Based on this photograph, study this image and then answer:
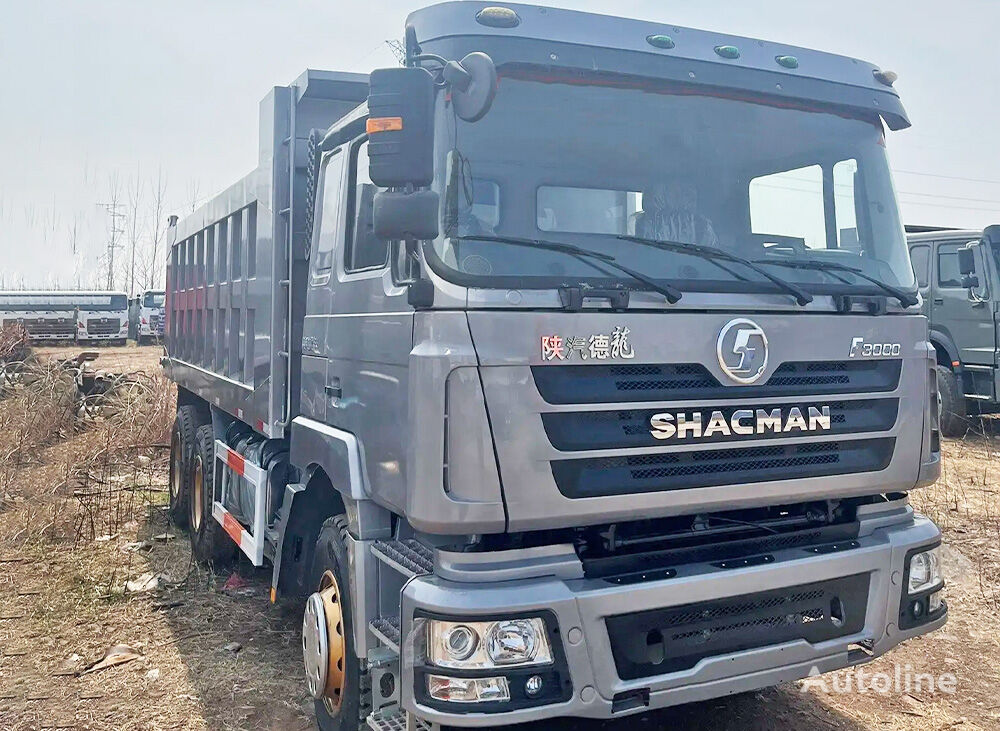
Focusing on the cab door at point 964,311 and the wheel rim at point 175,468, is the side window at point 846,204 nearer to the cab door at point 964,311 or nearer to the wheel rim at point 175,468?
the wheel rim at point 175,468

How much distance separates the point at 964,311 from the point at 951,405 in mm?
1167

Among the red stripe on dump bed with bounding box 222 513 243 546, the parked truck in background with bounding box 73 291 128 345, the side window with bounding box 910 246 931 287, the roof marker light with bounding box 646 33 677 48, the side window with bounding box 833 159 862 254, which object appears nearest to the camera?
the roof marker light with bounding box 646 33 677 48

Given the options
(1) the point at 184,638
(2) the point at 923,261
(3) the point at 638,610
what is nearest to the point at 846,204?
(3) the point at 638,610

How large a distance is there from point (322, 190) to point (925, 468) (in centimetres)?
286

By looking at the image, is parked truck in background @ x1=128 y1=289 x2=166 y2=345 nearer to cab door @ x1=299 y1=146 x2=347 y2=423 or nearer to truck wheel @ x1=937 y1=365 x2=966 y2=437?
truck wheel @ x1=937 y1=365 x2=966 y2=437

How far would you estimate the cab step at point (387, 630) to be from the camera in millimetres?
3186

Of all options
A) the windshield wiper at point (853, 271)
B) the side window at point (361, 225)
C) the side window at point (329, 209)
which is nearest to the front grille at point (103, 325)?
the side window at point (329, 209)

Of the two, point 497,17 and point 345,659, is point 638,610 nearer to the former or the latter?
point 345,659

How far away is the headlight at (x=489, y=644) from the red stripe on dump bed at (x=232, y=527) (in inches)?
107

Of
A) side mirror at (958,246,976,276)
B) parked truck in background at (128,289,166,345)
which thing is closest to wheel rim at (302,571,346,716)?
side mirror at (958,246,976,276)

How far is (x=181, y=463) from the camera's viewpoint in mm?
7445

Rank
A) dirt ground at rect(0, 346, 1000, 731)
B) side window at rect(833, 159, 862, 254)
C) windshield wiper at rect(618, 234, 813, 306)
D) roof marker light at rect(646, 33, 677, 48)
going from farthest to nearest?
dirt ground at rect(0, 346, 1000, 731)
side window at rect(833, 159, 862, 254)
roof marker light at rect(646, 33, 677, 48)
windshield wiper at rect(618, 234, 813, 306)

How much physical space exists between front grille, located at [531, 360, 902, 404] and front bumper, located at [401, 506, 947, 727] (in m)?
0.58

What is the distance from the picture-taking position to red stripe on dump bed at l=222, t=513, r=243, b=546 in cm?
534
